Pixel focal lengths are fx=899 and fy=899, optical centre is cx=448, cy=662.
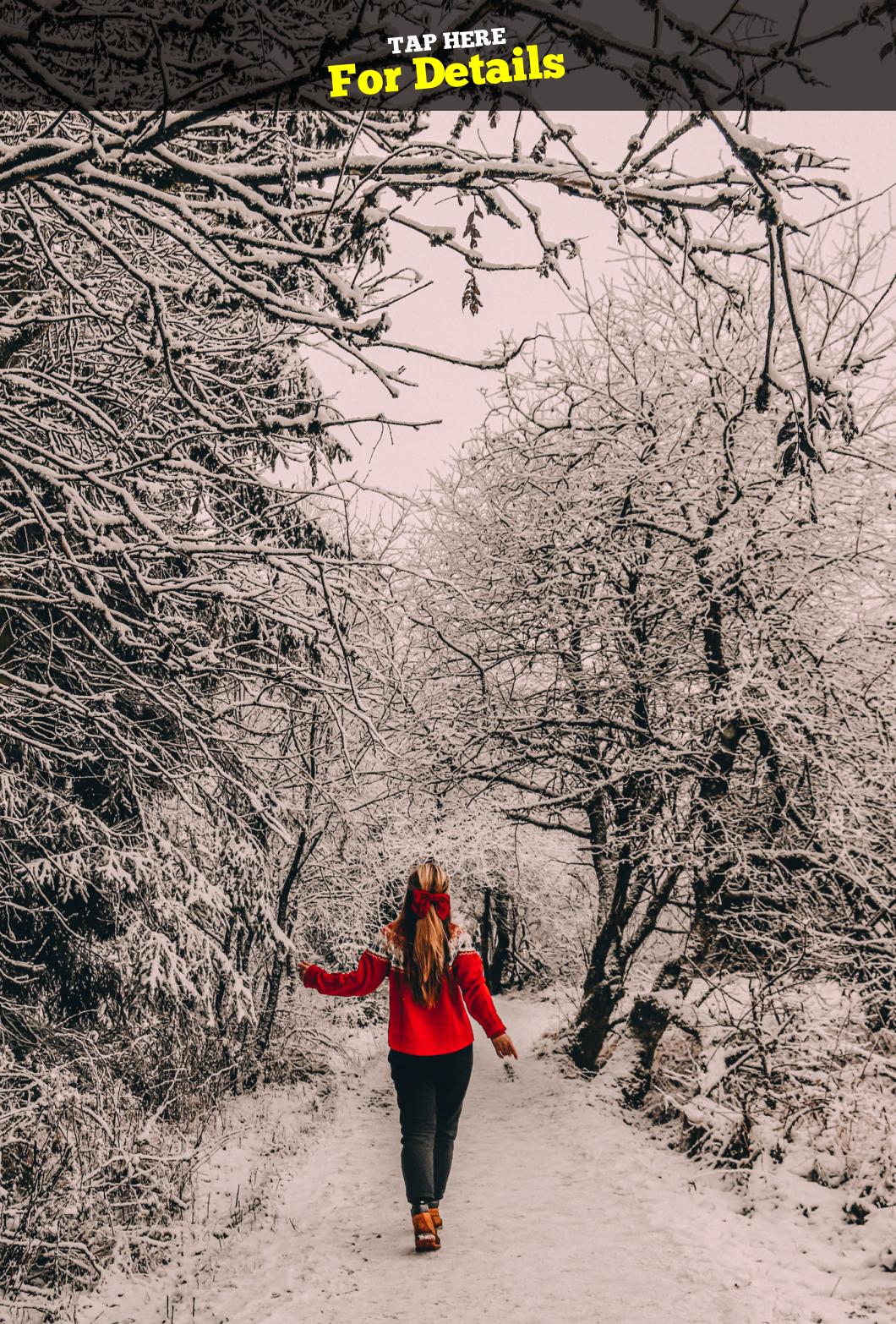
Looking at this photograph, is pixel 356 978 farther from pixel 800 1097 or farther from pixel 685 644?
pixel 685 644

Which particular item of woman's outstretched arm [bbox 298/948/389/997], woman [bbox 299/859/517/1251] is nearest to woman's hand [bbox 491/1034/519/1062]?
woman [bbox 299/859/517/1251]

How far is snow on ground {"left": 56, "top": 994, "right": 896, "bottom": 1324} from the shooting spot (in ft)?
13.5

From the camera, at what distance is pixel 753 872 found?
750cm

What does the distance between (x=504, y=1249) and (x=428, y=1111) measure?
0.83 meters

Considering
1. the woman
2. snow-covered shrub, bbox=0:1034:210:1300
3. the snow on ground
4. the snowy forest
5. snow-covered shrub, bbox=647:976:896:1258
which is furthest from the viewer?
snow-covered shrub, bbox=647:976:896:1258

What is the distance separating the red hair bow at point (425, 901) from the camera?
16.5 ft

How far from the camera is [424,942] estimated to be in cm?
495

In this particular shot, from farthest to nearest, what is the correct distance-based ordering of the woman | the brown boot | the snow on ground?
the woman
the brown boot
the snow on ground

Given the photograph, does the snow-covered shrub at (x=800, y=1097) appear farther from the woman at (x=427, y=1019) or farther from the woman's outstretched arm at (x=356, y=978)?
the woman's outstretched arm at (x=356, y=978)

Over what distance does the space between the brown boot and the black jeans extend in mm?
89

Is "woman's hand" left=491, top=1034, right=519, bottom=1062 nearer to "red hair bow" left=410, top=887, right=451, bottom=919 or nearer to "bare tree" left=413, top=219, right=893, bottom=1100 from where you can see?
"red hair bow" left=410, top=887, right=451, bottom=919

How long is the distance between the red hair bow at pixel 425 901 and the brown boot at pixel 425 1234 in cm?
154

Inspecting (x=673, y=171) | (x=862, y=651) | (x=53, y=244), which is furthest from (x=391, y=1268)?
(x=862, y=651)

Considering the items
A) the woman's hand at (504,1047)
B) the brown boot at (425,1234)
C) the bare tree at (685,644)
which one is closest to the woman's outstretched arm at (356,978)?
the woman's hand at (504,1047)
